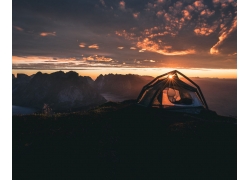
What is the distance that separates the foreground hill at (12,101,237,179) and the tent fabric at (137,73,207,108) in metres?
6.93

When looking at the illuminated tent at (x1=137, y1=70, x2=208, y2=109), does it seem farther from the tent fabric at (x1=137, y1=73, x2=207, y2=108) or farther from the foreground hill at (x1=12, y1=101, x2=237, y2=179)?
the foreground hill at (x1=12, y1=101, x2=237, y2=179)

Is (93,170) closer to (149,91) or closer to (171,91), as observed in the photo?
(149,91)

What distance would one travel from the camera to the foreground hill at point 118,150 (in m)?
8.78

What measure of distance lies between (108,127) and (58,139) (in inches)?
158

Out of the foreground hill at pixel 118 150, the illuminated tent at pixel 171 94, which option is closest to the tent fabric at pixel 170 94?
the illuminated tent at pixel 171 94

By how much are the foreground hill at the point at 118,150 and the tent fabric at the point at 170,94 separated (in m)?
6.93

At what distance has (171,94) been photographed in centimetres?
2341

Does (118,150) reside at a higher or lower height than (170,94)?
lower

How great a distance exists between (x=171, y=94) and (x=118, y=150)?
47.7 ft

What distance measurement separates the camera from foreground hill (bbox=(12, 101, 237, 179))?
28.8ft

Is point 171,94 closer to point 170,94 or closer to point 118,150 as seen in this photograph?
point 170,94

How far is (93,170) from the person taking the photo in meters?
8.88

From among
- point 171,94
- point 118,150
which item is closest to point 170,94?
point 171,94

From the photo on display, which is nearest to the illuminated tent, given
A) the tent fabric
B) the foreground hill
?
the tent fabric
